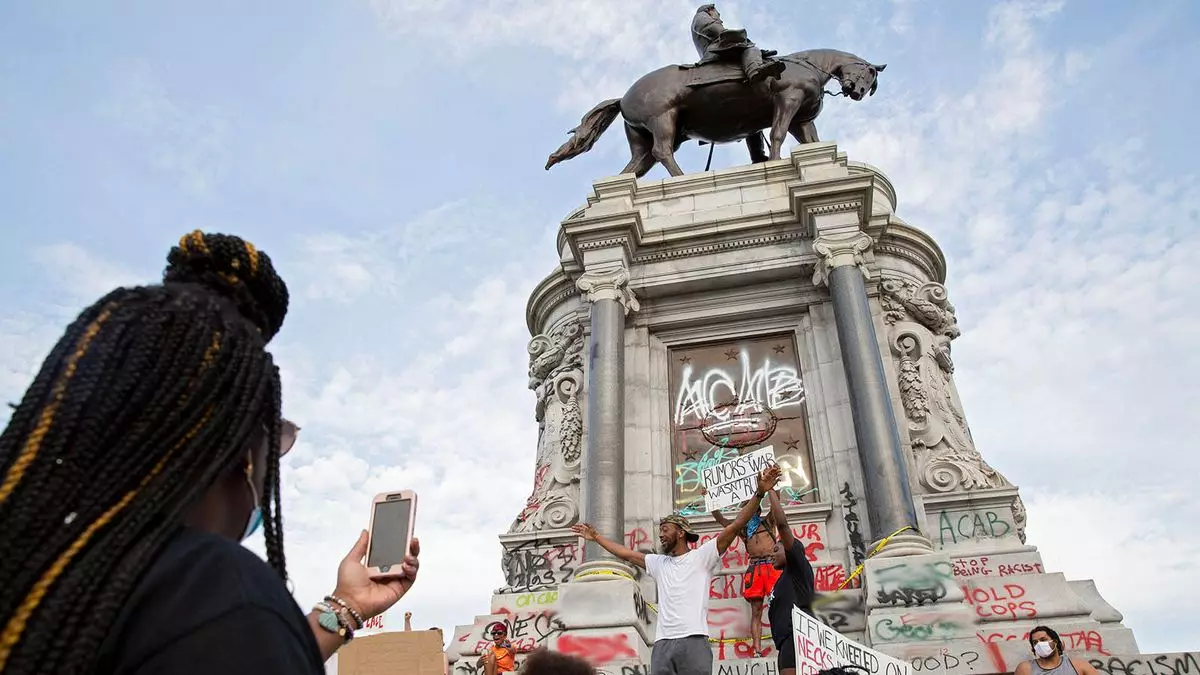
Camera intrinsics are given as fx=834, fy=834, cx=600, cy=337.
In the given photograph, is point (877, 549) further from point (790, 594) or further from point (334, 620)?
point (334, 620)

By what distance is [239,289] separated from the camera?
5.89 ft

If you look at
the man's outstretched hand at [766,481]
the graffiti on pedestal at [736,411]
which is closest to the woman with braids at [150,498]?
the man's outstretched hand at [766,481]

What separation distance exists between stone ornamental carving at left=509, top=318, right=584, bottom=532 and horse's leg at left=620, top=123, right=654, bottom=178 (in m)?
3.40

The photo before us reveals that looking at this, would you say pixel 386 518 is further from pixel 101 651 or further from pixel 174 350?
pixel 101 651

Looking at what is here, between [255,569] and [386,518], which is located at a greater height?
[386,518]

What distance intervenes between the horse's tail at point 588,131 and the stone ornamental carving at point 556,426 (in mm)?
3259

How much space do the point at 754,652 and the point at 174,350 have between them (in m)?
8.30

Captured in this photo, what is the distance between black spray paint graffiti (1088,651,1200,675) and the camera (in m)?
7.09

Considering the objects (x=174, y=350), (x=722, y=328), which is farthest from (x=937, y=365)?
(x=174, y=350)

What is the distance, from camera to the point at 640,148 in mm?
14977

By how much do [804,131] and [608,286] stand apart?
5.06 m

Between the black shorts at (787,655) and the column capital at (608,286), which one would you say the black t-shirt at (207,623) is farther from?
the column capital at (608,286)

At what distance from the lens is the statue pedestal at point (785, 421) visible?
8.63 m

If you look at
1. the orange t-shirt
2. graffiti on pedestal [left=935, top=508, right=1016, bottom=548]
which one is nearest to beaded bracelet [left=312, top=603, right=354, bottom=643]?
the orange t-shirt
